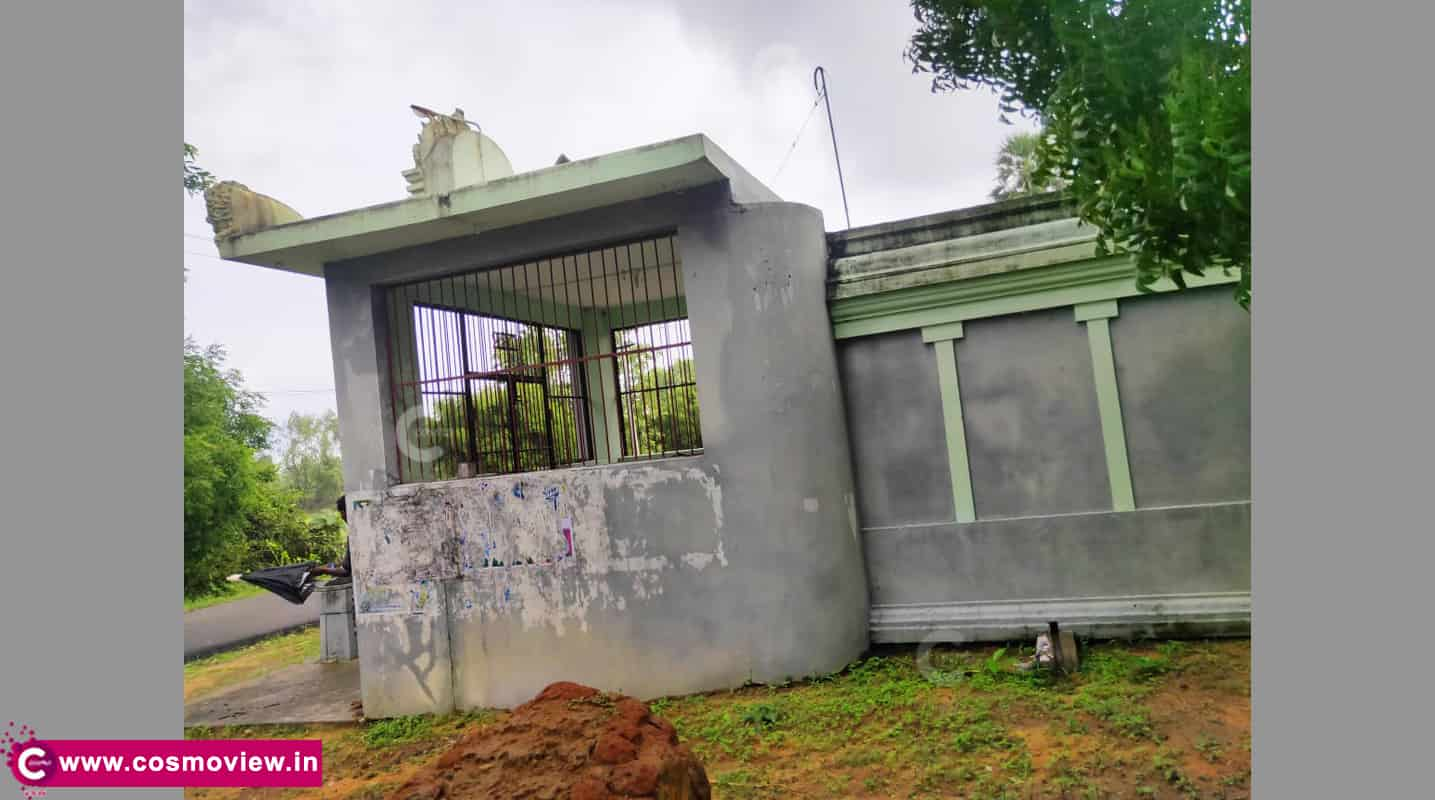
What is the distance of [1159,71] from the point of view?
3.36m

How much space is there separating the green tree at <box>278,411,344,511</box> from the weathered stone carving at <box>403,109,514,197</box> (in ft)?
106

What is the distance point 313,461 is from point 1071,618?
3910 centimetres

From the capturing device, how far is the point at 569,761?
3.37 meters

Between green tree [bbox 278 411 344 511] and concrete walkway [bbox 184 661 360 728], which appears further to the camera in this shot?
green tree [bbox 278 411 344 511]

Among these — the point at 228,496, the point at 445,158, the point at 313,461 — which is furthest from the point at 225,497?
the point at 313,461

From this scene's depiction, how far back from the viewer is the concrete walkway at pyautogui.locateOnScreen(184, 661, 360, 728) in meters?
7.31

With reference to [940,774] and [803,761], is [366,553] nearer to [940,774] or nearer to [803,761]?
[803,761]

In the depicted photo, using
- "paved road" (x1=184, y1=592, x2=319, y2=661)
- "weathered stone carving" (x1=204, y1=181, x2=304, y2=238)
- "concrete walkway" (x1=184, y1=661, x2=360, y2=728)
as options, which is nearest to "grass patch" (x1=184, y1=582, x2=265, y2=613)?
"paved road" (x1=184, y1=592, x2=319, y2=661)

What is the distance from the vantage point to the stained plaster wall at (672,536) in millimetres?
6285

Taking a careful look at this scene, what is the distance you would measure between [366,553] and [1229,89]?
22.3ft

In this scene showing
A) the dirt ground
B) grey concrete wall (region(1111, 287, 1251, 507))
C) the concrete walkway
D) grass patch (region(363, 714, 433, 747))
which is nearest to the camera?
the dirt ground

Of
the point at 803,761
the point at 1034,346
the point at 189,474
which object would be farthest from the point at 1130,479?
the point at 189,474

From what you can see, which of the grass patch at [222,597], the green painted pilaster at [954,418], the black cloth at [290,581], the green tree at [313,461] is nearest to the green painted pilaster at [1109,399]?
the green painted pilaster at [954,418]

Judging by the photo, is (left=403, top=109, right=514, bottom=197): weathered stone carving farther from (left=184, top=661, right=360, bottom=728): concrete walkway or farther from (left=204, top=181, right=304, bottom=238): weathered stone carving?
(left=184, top=661, right=360, bottom=728): concrete walkway
